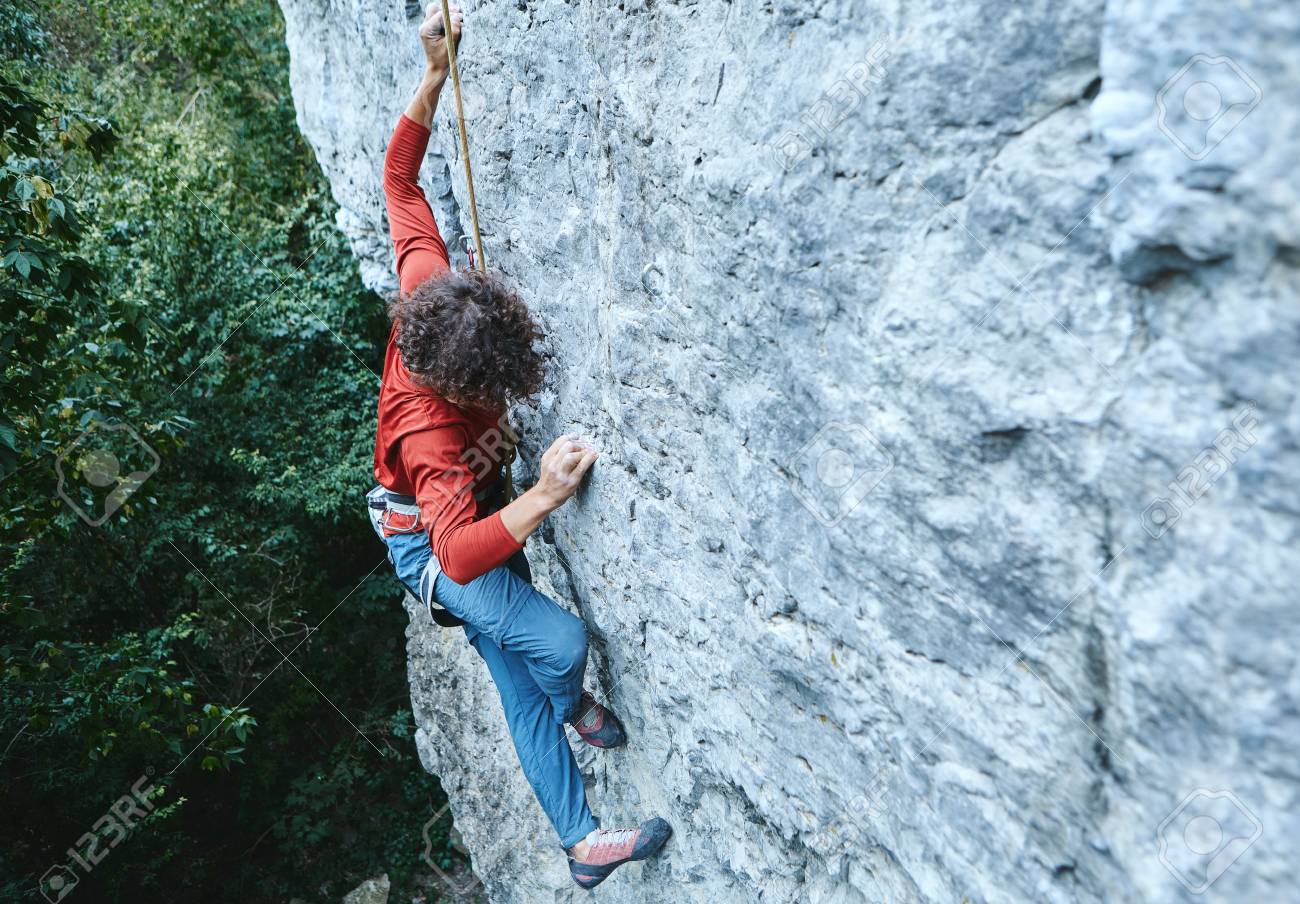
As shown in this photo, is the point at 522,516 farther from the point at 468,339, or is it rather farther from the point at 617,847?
the point at 617,847

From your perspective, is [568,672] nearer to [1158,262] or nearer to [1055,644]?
[1055,644]

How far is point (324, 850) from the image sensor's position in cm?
702

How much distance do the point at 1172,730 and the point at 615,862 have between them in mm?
2076

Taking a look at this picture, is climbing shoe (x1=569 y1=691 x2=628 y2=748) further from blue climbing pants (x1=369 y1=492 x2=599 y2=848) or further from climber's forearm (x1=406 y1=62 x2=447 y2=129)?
climber's forearm (x1=406 y1=62 x2=447 y2=129)

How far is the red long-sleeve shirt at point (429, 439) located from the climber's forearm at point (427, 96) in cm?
3

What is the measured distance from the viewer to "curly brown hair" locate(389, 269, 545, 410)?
7.88ft

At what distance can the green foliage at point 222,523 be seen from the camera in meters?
5.63

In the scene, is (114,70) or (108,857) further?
(114,70)

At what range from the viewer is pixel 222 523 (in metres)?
6.38

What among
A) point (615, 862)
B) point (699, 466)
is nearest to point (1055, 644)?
point (699, 466)

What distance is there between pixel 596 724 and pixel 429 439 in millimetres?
1158

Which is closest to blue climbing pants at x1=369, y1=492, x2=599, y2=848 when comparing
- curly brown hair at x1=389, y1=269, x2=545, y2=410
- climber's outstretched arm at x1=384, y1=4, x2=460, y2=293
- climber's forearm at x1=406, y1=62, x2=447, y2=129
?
curly brown hair at x1=389, y1=269, x2=545, y2=410

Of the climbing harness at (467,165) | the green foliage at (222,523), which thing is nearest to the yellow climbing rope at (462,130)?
the climbing harness at (467,165)

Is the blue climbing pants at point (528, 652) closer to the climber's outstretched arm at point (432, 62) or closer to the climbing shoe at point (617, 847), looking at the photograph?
the climbing shoe at point (617, 847)
